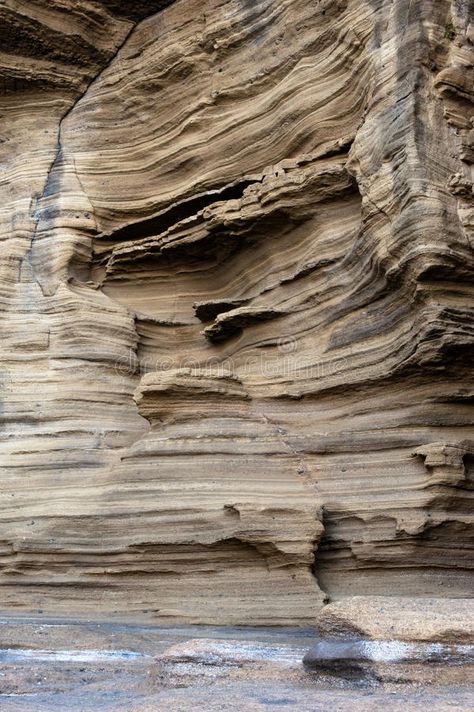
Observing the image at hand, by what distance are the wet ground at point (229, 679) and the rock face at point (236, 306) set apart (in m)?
1.63

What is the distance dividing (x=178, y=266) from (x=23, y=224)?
8.02 ft

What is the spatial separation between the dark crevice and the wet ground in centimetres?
590

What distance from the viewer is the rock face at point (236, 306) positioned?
8633mm

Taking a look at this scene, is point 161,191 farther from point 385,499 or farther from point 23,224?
point 385,499

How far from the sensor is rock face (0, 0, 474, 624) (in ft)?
28.3

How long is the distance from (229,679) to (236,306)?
599 cm

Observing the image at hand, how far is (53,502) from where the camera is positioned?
10094 millimetres

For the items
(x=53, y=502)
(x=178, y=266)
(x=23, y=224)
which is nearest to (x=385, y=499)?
(x=53, y=502)

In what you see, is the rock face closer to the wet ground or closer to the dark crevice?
the dark crevice

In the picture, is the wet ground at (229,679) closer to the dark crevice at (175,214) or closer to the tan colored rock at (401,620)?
the tan colored rock at (401,620)

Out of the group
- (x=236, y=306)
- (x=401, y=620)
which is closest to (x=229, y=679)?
(x=401, y=620)
